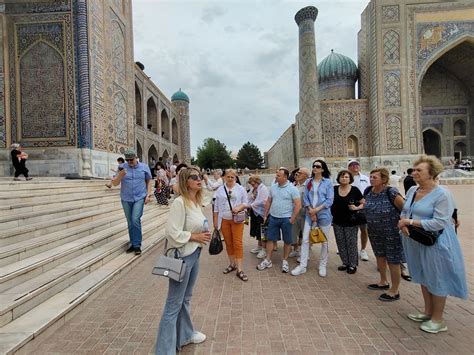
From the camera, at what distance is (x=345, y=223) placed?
4.07 m

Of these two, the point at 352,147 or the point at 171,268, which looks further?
the point at 352,147

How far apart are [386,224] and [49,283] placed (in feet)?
12.2

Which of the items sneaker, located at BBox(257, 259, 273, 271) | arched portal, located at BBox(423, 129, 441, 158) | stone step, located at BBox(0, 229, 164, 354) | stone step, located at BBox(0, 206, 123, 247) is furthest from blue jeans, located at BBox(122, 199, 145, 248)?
arched portal, located at BBox(423, 129, 441, 158)

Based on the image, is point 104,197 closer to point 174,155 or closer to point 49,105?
point 49,105

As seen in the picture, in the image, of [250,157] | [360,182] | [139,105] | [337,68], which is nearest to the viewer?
[360,182]

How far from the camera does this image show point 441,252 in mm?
2439

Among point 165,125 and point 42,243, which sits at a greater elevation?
point 165,125

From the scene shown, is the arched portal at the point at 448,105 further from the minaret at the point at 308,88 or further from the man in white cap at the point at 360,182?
the man in white cap at the point at 360,182

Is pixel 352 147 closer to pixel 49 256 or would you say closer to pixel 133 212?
pixel 133 212

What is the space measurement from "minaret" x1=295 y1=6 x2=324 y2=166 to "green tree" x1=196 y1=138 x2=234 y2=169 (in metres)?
28.9

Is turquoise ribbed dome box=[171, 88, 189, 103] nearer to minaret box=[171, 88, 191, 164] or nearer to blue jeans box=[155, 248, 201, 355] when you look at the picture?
minaret box=[171, 88, 191, 164]

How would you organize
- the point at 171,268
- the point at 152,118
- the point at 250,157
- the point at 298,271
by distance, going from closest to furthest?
the point at 171,268
the point at 298,271
the point at 152,118
the point at 250,157

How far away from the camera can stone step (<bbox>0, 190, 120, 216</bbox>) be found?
14.7 feet

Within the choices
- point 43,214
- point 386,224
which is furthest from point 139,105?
point 386,224
